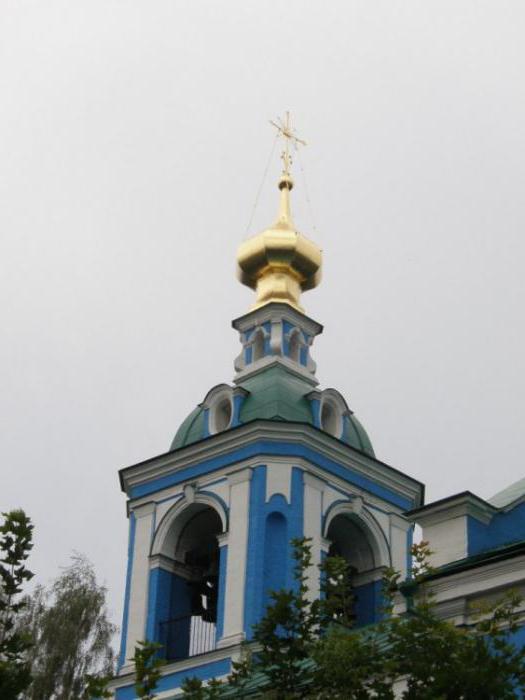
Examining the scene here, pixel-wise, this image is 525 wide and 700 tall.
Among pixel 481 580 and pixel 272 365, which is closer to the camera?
pixel 481 580

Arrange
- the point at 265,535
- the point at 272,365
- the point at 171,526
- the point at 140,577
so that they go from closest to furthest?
the point at 265,535
the point at 140,577
the point at 171,526
the point at 272,365

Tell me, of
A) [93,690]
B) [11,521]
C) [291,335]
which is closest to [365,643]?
[93,690]

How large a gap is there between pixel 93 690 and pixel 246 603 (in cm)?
815

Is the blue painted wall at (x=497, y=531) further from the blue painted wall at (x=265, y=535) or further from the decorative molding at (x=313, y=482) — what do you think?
the decorative molding at (x=313, y=482)

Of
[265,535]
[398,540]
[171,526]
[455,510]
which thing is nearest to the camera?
[455,510]

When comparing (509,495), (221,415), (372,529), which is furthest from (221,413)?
(509,495)

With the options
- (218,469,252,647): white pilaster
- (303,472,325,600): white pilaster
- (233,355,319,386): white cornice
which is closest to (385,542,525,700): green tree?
(218,469,252,647): white pilaster

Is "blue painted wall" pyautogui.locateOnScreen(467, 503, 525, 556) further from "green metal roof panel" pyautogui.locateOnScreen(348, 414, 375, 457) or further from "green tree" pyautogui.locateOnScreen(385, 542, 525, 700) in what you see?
"green metal roof panel" pyautogui.locateOnScreen(348, 414, 375, 457)

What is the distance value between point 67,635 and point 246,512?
6.04 meters

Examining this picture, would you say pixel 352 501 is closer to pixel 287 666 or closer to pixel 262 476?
pixel 262 476

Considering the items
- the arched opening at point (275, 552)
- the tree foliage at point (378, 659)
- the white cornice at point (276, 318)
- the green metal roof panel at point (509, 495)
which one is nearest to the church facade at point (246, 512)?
the arched opening at point (275, 552)

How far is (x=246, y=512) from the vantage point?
17.4 metres

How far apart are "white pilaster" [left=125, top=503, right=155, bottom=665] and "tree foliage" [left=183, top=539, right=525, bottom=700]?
847 cm

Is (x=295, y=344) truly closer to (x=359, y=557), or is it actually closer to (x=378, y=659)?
(x=359, y=557)
